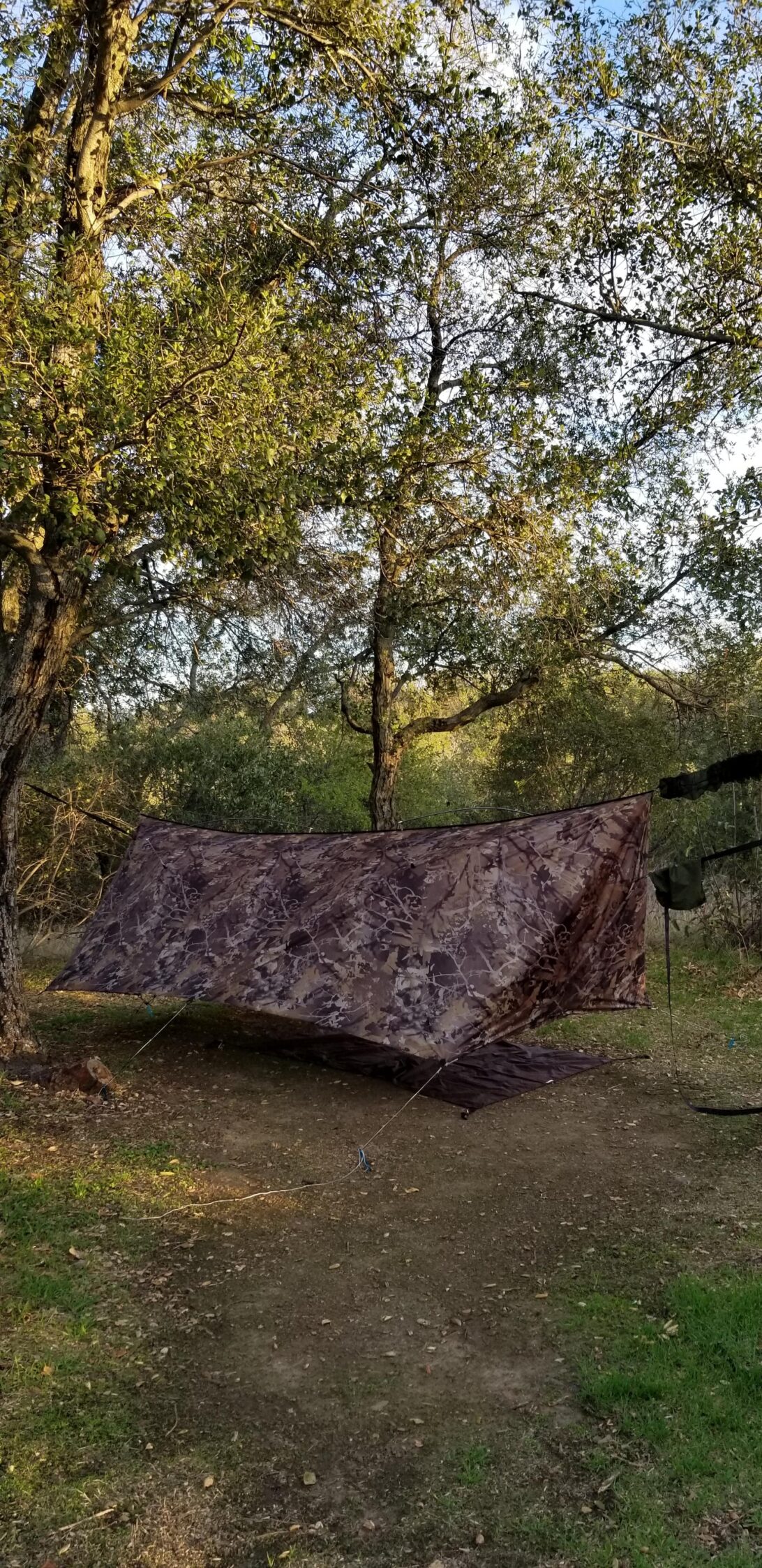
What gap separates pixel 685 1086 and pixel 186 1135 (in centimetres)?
411

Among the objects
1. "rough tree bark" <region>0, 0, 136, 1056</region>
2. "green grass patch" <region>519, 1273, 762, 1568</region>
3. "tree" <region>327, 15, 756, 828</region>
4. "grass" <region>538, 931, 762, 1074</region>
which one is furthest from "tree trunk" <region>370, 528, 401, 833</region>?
"green grass patch" <region>519, 1273, 762, 1568</region>

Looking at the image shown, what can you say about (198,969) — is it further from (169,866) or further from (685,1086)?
(685,1086)

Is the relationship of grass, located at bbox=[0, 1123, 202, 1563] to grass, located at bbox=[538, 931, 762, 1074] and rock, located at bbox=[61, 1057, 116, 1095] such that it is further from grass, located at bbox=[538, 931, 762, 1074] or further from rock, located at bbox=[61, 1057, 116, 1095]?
grass, located at bbox=[538, 931, 762, 1074]

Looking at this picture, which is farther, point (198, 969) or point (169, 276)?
point (198, 969)

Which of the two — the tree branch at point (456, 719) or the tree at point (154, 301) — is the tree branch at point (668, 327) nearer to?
the tree at point (154, 301)

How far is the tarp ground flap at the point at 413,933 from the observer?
642cm

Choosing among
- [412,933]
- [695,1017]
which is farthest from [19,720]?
[695,1017]

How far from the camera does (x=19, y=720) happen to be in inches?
306

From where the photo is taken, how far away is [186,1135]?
20.9 feet

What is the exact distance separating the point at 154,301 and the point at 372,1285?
7035 millimetres

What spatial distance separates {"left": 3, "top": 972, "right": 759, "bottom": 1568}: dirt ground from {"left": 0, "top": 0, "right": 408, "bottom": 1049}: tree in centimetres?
272

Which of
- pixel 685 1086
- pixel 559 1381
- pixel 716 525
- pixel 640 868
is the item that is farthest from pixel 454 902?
pixel 716 525

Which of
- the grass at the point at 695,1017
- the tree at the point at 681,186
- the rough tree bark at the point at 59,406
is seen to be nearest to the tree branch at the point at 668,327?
the tree at the point at 681,186

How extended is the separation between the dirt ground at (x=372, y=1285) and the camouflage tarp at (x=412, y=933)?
82 centimetres
